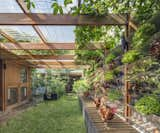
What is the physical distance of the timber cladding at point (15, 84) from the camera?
441 inches

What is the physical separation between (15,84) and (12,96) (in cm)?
73

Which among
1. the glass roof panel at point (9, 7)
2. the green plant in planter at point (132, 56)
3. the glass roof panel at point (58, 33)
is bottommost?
the green plant in planter at point (132, 56)

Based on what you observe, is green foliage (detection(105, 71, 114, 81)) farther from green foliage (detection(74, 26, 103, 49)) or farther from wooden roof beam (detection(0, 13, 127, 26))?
wooden roof beam (detection(0, 13, 127, 26))

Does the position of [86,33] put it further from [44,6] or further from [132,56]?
[132,56]

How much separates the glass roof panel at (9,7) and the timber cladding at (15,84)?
6633mm

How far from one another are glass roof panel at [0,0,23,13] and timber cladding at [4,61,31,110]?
663 centimetres

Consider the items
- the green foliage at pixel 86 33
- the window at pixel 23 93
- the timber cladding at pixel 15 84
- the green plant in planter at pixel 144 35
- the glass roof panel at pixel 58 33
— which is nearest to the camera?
the green plant in planter at pixel 144 35

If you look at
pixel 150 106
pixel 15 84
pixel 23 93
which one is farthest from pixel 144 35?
pixel 23 93

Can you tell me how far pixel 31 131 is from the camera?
20.9ft

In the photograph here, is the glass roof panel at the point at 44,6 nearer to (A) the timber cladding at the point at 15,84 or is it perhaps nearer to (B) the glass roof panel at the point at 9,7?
(B) the glass roof panel at the point at 9,7

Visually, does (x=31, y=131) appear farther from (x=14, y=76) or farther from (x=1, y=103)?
(x=14, y=76)

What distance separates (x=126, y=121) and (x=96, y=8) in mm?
1826

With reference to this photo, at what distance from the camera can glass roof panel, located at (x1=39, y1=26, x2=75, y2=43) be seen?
5.62m

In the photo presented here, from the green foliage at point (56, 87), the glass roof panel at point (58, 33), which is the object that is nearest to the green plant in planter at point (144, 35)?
the glass roof panel at point (58, 33)
